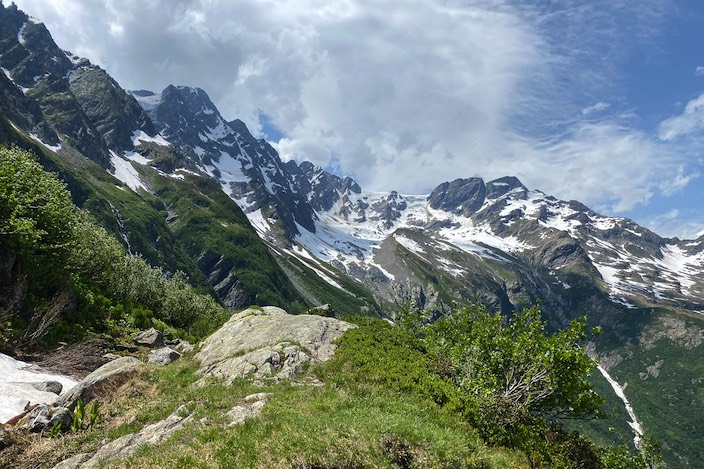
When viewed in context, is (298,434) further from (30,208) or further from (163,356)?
(30,208)

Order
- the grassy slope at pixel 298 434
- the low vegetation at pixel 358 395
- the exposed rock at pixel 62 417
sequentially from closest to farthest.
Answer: the grassy slope at pixel 298 434, the low vegetation at pixel 358 395, the exposed rock at pixel 62 417

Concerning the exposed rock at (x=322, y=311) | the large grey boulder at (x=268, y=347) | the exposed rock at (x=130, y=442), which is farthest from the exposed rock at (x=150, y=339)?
the exposed rock at (x=130, y=442)

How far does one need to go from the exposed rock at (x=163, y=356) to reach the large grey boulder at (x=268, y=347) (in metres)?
1.68

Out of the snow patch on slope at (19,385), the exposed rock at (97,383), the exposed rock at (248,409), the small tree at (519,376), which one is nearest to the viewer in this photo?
the exposed rock at (248,409)

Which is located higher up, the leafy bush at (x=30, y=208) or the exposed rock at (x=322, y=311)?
the exposed rock at (x=322, y=311)

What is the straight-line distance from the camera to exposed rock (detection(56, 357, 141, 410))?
61.4 feet

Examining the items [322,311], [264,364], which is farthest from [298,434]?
[322,311]

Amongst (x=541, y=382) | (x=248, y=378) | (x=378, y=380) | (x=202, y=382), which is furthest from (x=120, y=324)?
(x=541, y=382)

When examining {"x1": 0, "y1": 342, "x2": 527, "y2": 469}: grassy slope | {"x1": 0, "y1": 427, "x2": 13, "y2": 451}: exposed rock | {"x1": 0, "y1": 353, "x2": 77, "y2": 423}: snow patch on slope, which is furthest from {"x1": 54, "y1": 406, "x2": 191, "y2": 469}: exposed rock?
{"x1": 0, "y1": 353, "x2": 77, "y2": 423}: snow patch on slope

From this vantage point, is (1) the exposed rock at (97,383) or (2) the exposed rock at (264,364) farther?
(2) the exposed rock at (264,364)

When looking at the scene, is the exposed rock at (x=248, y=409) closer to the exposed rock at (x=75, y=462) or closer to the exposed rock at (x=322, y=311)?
the exposed rock at (x=75, y=462)

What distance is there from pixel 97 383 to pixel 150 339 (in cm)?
1730

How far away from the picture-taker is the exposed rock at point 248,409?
16.0 metres

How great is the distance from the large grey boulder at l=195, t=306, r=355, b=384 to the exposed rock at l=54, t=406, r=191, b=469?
225 inches
